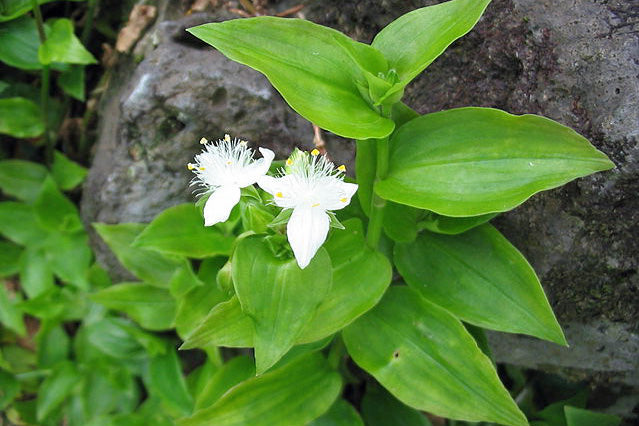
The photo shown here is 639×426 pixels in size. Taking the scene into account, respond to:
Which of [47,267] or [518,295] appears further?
[47,267]

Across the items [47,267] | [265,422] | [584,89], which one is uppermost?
[584,89]

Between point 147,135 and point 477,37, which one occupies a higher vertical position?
point 477,37

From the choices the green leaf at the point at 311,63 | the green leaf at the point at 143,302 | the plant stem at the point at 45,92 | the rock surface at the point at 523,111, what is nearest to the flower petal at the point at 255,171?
the green leaf at the point at 311,63

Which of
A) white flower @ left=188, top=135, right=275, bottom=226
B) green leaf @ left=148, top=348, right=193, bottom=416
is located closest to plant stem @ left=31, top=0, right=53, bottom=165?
green leaf @ left=148, top=348, right=193, bottom=416

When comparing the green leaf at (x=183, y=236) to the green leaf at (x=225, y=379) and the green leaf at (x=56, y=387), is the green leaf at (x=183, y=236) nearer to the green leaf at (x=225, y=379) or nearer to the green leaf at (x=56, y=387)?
the green leaf at (x=225, y=379)

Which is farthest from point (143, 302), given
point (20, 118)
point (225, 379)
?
point (20, 118)

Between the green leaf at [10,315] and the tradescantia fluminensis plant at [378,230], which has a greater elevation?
the tradescantia fluminensis plant at [378,230]

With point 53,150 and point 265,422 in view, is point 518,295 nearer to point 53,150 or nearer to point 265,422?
point 265,422

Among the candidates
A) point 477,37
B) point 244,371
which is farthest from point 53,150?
point 477,37
